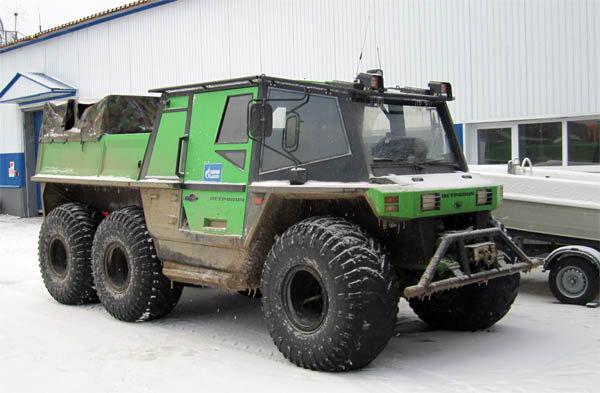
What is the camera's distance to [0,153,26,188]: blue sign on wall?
2119 cm

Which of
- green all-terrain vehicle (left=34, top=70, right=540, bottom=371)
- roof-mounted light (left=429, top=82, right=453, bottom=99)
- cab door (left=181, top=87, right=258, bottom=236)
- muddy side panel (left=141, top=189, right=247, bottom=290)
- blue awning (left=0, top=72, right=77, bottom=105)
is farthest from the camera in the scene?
blue awning (left=0, top=72, right=77, bottom=105)

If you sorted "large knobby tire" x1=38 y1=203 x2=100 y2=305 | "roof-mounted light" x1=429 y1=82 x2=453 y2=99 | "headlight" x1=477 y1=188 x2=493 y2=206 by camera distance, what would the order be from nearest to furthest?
"headlight" x1=477 y1=188 x2=493 y2=206 → "roof-mounted light" x1=429 y1=82 x2=453 y2=99 → "large knobby tire" x1=38 y1=203 x2=100 y2=305

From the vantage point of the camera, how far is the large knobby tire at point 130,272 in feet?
23.6

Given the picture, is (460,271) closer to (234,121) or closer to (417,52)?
(234,121)

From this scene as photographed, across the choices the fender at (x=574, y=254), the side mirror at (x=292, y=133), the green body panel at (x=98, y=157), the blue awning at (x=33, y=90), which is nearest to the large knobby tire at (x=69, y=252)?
the green body panel at (x=98, y=157)

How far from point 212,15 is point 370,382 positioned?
11610mm

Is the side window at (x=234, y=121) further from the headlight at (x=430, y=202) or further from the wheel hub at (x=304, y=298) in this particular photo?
the headlight at (x=430, y=202)

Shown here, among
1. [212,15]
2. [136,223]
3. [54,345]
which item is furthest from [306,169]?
[212,15]

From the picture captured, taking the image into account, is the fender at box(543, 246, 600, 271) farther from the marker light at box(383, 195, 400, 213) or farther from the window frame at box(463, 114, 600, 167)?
the marker light at box(383, 195, 400, 213)

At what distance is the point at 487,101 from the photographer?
10.9m

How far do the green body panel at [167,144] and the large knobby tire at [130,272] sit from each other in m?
0.60

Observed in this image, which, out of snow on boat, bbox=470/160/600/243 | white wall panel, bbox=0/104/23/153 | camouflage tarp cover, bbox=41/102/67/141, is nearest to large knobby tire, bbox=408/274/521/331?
snow on boat, bbox=470/160/600/243

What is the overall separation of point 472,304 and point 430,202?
1576 millimetres

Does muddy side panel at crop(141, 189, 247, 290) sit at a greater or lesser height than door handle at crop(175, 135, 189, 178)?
lesser
